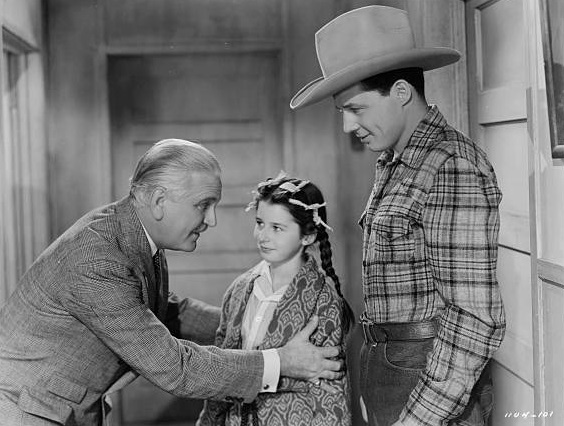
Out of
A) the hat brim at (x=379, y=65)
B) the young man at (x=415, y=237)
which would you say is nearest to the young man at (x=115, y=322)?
the young man at (x=415, y=237)

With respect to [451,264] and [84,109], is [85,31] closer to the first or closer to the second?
[84,109]

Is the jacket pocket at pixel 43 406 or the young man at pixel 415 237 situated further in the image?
the jacket pocket at pixel 43 406

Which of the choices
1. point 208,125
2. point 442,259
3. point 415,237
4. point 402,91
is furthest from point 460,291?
point 208,125

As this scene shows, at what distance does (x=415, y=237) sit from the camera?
196 cm

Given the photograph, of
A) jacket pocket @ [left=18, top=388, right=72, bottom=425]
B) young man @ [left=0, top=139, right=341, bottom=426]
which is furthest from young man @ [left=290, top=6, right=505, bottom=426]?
jacket pocket @ [left=18, top=388, right=72, bottom=425]

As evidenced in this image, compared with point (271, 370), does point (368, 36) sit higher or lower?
higher

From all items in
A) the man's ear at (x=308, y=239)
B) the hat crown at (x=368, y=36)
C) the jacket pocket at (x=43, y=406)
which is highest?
the hat crown at (x=368, y=36)

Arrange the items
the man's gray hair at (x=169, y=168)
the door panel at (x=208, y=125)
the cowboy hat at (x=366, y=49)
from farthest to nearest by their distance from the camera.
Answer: the door panel at (x=208, y=125), the man's gray hair at (x=169, y=168), the cowboy hat at (x=366, y=49)

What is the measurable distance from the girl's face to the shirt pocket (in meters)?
0.80

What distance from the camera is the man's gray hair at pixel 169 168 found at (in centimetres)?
236

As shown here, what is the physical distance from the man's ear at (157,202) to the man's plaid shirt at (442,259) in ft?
2.20

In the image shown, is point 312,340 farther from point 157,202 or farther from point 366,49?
point 366,49

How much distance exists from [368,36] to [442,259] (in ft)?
2.16

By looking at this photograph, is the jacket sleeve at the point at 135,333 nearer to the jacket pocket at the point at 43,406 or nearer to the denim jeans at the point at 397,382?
the jacket pocket at the point at 43,406
